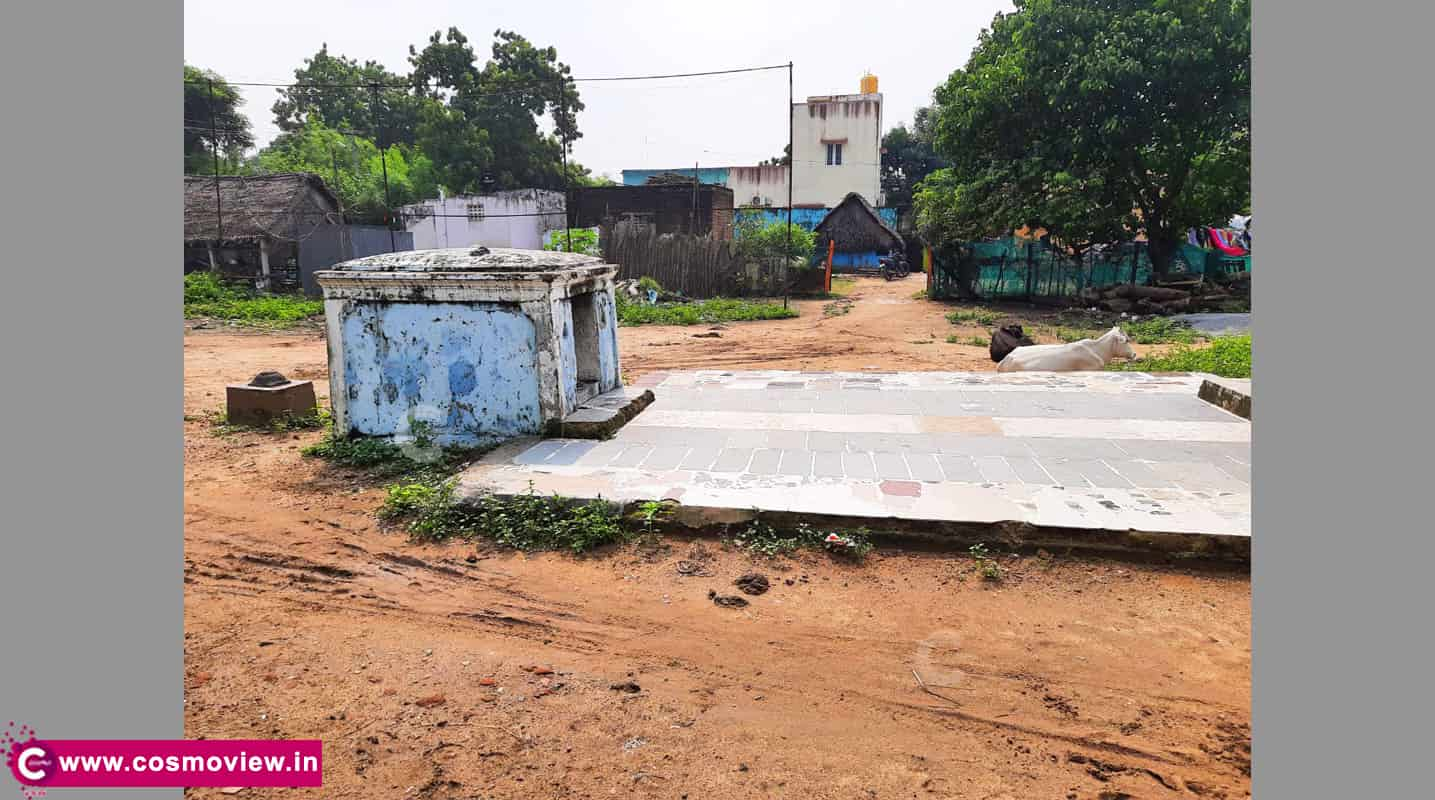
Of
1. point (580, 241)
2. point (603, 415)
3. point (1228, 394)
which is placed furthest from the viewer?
point (580, 241)

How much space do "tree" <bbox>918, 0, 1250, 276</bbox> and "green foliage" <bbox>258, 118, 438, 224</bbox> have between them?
75.9ft

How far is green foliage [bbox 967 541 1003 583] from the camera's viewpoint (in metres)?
3.74

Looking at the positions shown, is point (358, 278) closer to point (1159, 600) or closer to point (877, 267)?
point (1159, 600)

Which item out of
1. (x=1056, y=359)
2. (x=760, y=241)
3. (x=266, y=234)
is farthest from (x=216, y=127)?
(x=1056, y=359)

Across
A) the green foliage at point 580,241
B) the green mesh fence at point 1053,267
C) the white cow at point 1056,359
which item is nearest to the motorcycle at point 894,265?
the green mesh fence at point 1053,267

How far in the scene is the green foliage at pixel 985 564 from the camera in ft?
12.3

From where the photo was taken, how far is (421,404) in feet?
19.2

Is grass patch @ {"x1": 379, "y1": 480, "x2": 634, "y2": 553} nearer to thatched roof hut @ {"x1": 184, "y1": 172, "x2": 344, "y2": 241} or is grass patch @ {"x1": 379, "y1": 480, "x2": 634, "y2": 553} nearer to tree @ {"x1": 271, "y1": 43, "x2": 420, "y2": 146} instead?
thatched roof hut @ {"x1": 184, "y1": 172, "x2": 344, "y2": 241}

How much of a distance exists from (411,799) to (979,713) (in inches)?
75.7

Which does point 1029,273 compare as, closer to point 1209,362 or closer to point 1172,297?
point 1172,297

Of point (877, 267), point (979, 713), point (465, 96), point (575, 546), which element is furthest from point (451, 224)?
point (979, 713)

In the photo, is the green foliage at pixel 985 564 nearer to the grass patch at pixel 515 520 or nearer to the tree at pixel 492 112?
the grass patch at pixel 515 520

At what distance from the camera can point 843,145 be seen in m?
38.6

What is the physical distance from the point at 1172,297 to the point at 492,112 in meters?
28.4
